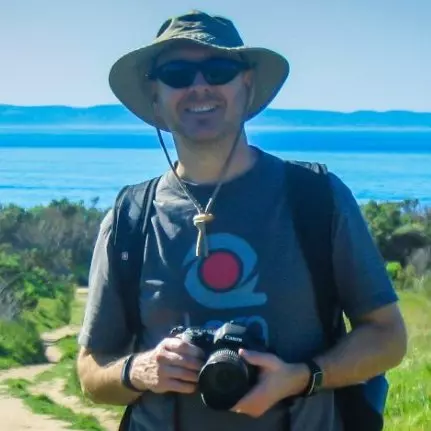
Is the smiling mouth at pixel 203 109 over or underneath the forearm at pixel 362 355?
over

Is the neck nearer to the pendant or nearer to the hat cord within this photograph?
the hat cord

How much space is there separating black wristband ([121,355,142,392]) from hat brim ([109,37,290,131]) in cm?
71

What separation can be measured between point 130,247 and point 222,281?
26 centimetres

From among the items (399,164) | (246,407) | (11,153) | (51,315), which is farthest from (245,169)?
(11,153)

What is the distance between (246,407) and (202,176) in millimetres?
640

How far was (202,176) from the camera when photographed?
2.82m

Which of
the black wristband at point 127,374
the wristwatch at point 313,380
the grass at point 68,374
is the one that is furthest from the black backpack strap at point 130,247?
the grass at point 68,374

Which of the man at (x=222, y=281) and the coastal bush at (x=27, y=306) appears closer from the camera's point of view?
the man at (x=222, y=281)

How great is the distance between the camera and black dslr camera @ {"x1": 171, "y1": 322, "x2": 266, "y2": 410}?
2473 millimetres

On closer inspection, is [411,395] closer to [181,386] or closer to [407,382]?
[407,382]

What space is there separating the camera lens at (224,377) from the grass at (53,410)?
443 inches

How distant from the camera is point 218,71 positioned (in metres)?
2.82

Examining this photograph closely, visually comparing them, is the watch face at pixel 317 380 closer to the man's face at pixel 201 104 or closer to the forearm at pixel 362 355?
the forearm at pixel 362 355

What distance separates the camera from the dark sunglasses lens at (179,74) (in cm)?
282
